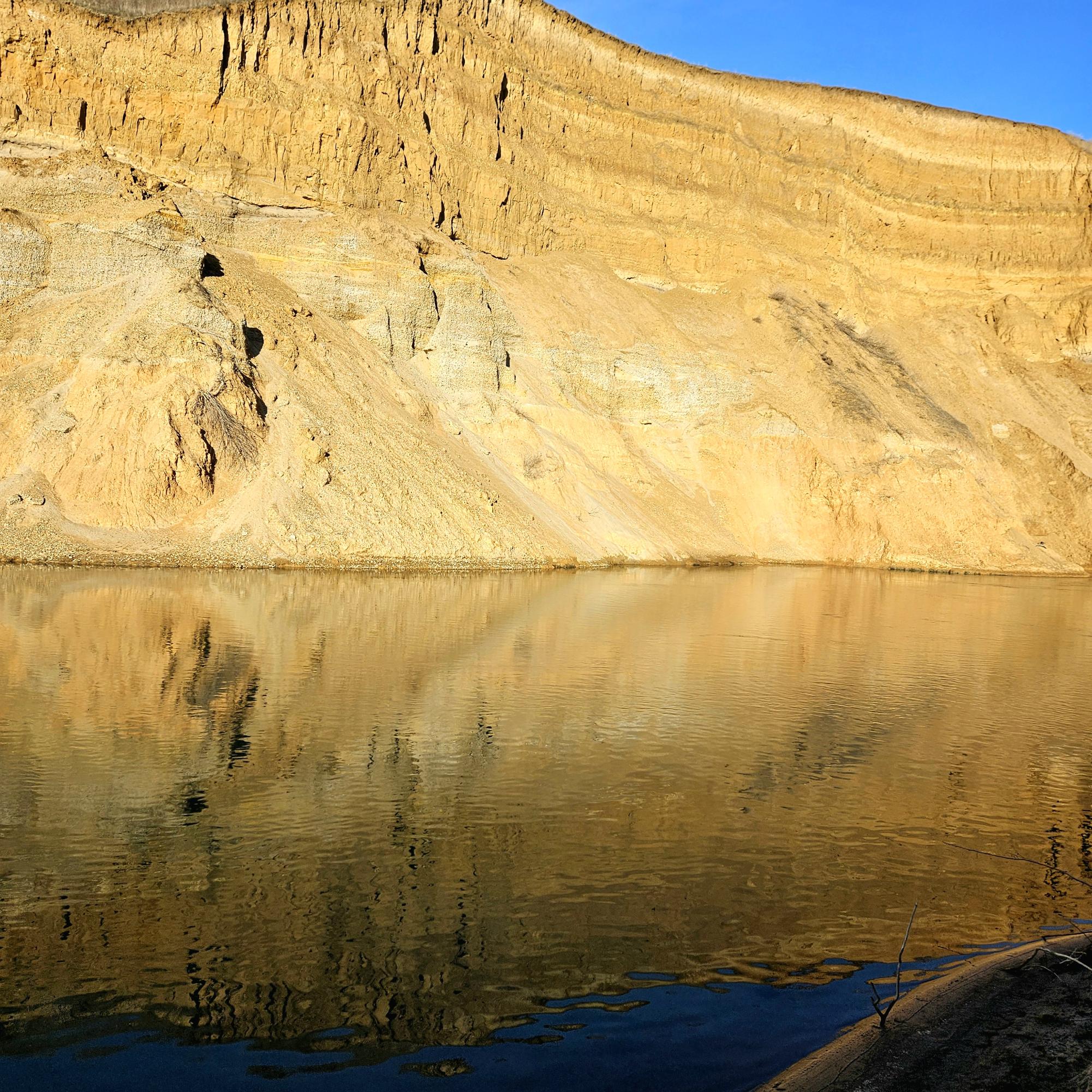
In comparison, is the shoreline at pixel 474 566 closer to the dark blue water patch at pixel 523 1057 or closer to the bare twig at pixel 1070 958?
the dark blue water patch at pixel 523 1057

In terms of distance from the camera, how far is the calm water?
559cm

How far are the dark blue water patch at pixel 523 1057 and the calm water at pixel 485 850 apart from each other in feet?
0.07

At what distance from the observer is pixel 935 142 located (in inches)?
2692

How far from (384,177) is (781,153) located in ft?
88.7

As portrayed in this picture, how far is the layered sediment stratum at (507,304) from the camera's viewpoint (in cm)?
3581

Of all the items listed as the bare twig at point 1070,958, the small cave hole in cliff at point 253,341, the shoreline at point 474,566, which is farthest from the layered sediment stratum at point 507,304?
the bare twig at point 1070,958

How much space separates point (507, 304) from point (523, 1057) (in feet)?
152

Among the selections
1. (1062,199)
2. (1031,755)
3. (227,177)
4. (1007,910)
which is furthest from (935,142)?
(1007,910)

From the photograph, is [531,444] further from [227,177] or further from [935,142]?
[935,142]

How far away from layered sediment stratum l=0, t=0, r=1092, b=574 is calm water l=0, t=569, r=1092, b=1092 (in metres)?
18.5

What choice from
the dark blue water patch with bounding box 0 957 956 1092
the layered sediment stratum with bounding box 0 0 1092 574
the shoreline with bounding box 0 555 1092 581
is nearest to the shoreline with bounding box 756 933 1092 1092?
the dark blue water patch with bounding box 0 957 956 1092

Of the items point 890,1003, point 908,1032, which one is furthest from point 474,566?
point 908,1032

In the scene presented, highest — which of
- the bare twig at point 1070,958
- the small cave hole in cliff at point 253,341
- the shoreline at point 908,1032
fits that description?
the small cave hole in cliff at point 253,341

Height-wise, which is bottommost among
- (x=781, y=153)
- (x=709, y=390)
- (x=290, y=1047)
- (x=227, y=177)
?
(x=290, y=1047)
